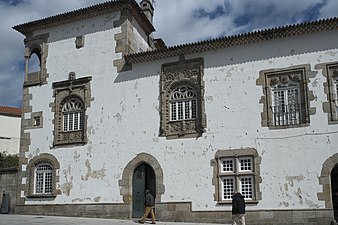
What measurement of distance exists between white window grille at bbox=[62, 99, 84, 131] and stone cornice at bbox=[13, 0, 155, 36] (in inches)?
155

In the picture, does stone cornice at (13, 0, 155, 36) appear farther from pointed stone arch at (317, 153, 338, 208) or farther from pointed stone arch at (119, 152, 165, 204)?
pointed stone arch at (317, 153, 338, 208)

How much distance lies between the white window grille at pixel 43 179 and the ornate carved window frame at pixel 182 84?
5774 mm

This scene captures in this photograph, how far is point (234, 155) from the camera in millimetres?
15828

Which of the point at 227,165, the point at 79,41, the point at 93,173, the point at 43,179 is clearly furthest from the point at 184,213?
the point at 79,41

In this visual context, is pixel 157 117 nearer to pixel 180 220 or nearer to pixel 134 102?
pixel 134 102

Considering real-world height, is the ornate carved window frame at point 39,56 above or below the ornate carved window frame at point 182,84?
above

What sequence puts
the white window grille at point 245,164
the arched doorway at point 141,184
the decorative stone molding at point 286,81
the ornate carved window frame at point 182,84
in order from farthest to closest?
the arched doorway at point 141,184, the ornate carved window frame at point 182,84, the white window grille at point 245,164, the decorative stone molding at point 286,81

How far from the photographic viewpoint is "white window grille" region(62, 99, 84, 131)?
19.1 meters

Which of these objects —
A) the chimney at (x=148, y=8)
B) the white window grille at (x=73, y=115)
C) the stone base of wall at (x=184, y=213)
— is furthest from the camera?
the chimney at (x=148, y=8)

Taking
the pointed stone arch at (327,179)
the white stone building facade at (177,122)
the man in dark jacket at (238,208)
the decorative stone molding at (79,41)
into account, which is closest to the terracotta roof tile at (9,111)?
the white stone building facade at (177,122)

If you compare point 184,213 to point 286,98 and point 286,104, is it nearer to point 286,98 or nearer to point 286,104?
point 286,104

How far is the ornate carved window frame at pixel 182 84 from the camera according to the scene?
54.7 ft

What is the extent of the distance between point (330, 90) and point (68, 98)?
36.3 feet

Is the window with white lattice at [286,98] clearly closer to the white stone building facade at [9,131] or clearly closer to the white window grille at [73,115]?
the white window grille at [73,115]
